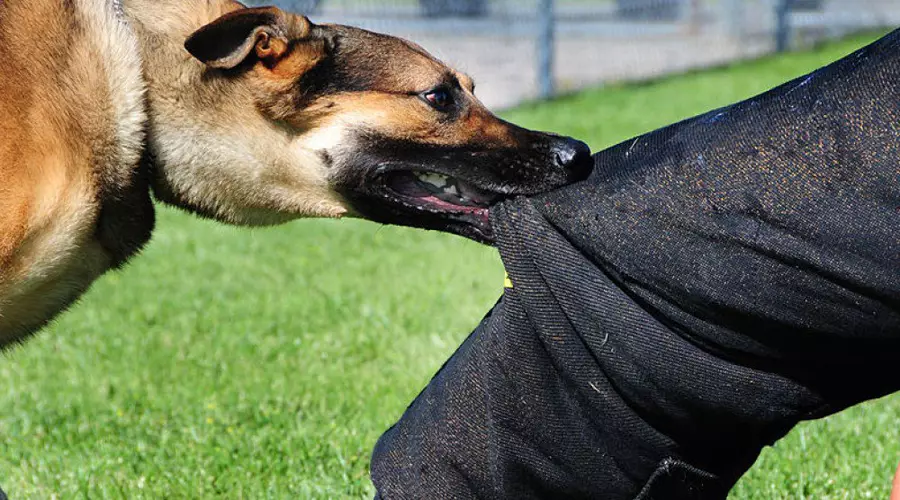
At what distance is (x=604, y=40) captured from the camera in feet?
50.6

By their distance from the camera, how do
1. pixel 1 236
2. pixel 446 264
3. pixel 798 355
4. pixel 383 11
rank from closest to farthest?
1. pixel 798 355
2. pixel 1 236
3. pixel 446 264
4. pixel 383 11

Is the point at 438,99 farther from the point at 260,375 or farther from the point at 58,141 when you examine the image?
the point at 260,375

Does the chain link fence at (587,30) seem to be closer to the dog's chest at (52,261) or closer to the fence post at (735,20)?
the fence post at (735,20)

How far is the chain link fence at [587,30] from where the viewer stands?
13.4 m

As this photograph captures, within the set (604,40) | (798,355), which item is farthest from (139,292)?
(604,40)

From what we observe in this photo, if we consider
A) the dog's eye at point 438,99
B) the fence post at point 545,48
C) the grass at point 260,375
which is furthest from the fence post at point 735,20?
the dog's eye at point 438,99

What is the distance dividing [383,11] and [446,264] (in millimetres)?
6861

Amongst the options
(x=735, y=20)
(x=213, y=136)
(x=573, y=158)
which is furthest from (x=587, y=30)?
(x=573, y=158)

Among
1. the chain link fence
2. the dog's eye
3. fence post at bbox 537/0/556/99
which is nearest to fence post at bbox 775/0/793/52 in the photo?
the chain link fence

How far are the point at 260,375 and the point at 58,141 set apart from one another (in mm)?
2175

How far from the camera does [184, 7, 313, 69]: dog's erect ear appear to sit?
3.28 meters

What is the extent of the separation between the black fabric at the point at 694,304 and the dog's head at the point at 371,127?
62 centimetres

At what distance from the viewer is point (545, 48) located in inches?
534

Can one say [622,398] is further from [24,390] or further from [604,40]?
[604,40]
